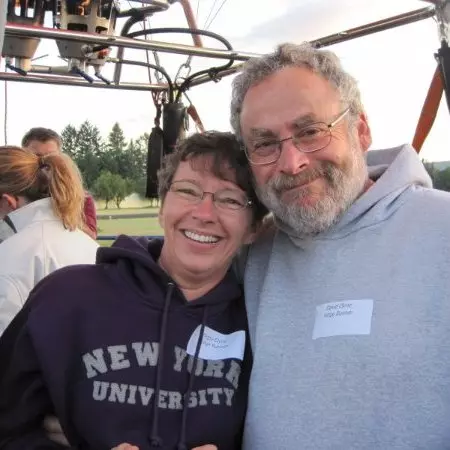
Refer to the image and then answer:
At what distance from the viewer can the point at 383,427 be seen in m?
1.28

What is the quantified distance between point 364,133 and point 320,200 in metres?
0.25

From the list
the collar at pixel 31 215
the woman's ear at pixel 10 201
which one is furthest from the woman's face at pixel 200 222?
the woman's ear at pixel 10 201

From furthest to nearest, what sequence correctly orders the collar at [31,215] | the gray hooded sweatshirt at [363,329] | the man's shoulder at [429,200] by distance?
the collar at [31,215] < the man's shoulder at [429,200] < the gray hooded sweatshirt at [363,329]

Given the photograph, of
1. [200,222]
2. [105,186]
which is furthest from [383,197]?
[105,186]

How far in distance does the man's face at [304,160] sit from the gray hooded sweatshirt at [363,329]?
6 centimetres

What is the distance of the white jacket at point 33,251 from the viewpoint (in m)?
2.03

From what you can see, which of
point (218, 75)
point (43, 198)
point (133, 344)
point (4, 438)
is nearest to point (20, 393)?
point (4, 438)

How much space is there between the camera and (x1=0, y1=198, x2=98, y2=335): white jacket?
Result: 79.8 inches

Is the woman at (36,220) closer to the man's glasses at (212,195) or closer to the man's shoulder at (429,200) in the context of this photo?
the man's glasses at (212,195)

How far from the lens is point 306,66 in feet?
5.10

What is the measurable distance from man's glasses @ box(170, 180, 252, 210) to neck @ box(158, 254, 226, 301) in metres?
0.17

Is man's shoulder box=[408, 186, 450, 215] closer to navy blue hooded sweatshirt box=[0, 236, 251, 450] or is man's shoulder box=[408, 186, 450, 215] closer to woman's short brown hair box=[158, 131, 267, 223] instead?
woman's short brown hair box=[158, 131, 267, 223]

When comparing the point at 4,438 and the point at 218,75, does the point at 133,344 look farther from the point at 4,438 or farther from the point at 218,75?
the point at 218,75

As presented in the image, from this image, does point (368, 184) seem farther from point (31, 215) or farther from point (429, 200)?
point (31, 215)
